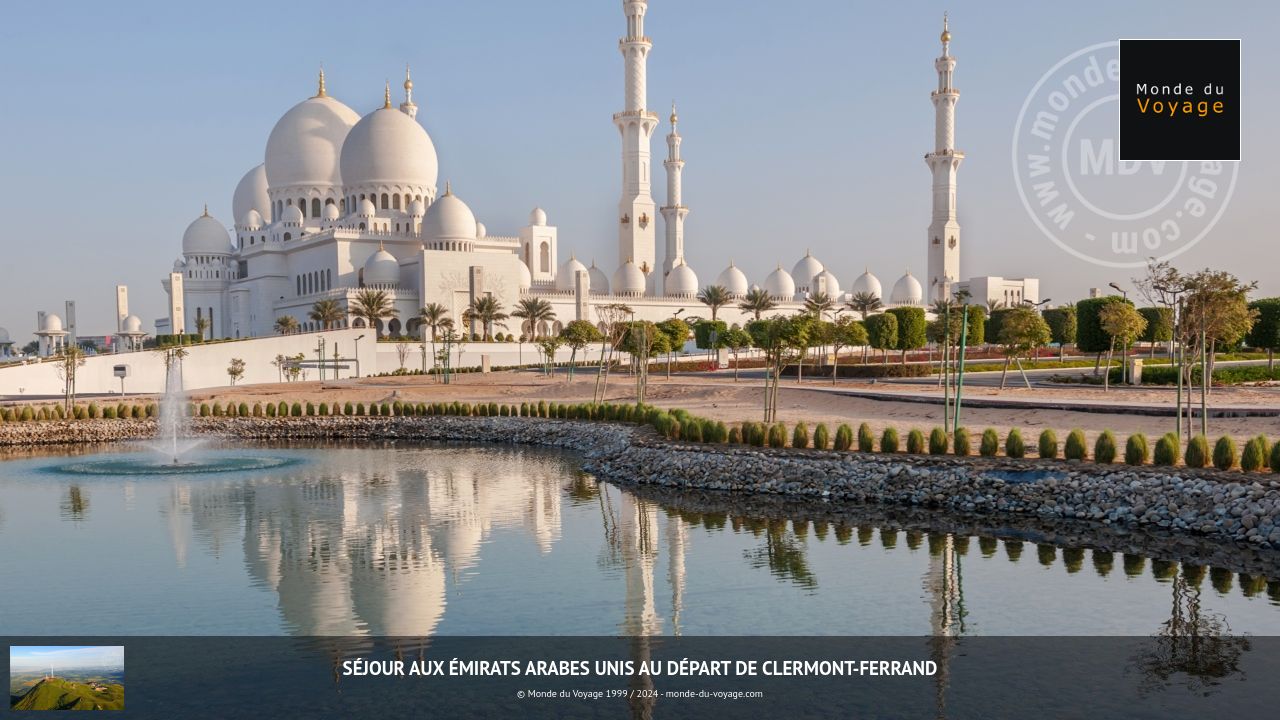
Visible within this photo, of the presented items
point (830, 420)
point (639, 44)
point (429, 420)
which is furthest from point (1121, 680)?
point (639, 44)

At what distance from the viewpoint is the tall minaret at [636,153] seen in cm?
7557

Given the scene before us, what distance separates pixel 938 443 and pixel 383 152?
62479 millimetres

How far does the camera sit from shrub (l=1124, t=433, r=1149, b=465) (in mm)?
18203

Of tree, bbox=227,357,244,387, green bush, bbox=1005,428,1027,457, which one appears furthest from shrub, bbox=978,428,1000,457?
tree, bbox=227,357,244,387

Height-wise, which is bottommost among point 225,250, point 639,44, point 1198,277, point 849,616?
point 849,616

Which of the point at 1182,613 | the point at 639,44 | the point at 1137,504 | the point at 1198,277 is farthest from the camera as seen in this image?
the point at 639,44

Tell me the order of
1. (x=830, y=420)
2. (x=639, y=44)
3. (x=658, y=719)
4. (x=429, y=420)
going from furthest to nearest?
(x=639, y=44) < (x=429, y=420) < (x=830, y=420) < (x=658, y=719)

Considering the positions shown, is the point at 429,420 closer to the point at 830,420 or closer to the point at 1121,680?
the point at 830,420

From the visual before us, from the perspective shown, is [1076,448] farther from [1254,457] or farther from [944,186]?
[944,186]

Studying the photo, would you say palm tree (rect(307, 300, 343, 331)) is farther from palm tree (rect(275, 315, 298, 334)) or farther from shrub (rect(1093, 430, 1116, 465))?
shrub (rect(1093, 430, 1116, 465))

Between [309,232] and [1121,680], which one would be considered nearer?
[1121,680]

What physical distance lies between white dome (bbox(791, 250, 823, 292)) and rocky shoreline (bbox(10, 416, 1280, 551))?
76.3 meters

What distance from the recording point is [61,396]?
48.3 m

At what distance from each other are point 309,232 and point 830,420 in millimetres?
57368
